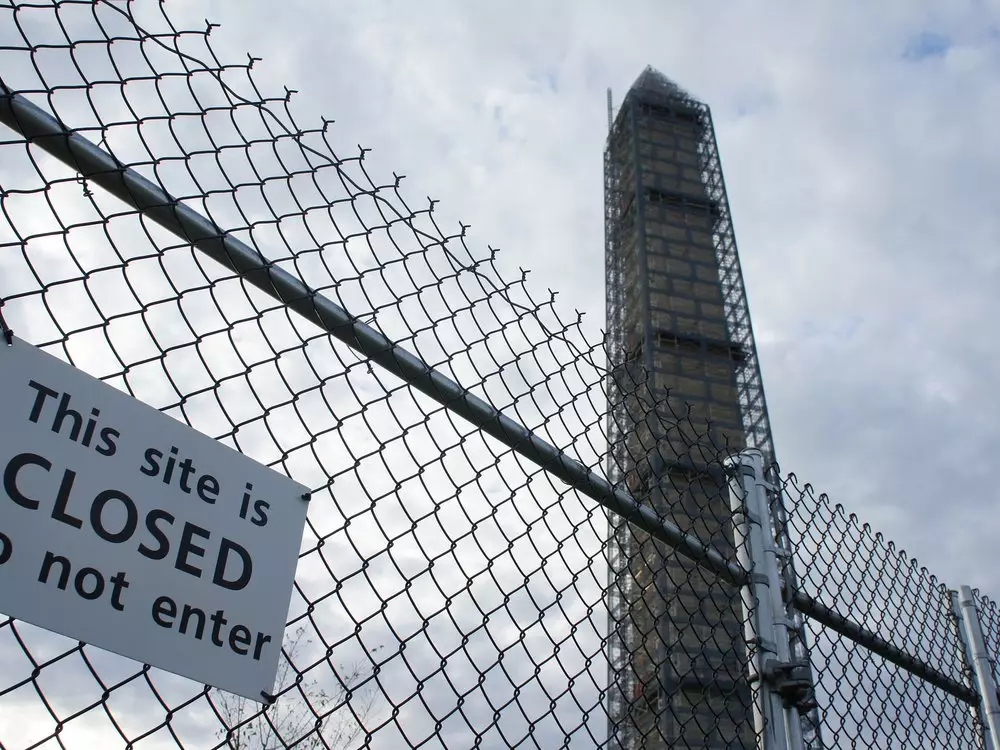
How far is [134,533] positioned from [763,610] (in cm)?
162

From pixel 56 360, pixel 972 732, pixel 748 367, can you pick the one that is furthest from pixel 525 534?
pixel 748 367

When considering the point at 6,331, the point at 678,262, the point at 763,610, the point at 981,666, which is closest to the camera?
the point at 6,331

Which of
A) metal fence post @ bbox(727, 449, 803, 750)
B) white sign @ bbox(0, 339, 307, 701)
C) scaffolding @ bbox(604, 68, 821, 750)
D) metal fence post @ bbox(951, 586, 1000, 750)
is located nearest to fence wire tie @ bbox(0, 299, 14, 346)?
white sign @ bbox(0, 339, 307, 701)

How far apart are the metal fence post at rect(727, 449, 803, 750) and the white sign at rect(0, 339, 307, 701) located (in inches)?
51.2

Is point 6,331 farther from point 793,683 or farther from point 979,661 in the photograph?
point 979,661

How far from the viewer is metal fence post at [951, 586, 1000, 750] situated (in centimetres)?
291

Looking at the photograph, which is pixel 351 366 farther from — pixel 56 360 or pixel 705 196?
pixel 705 196

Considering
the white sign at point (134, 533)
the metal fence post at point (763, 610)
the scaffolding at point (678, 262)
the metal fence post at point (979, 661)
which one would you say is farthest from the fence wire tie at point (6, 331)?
the scaffolding at point (678, 262)

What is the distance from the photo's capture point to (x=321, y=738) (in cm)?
139

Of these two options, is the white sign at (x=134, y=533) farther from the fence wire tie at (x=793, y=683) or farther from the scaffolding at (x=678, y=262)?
the scaffolding at (x=678, y=262)

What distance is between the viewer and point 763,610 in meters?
2.19

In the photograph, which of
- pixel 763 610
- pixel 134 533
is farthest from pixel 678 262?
pixel 134 533

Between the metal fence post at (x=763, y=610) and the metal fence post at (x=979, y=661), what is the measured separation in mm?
1247

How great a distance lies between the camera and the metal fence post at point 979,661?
9.53 ft
